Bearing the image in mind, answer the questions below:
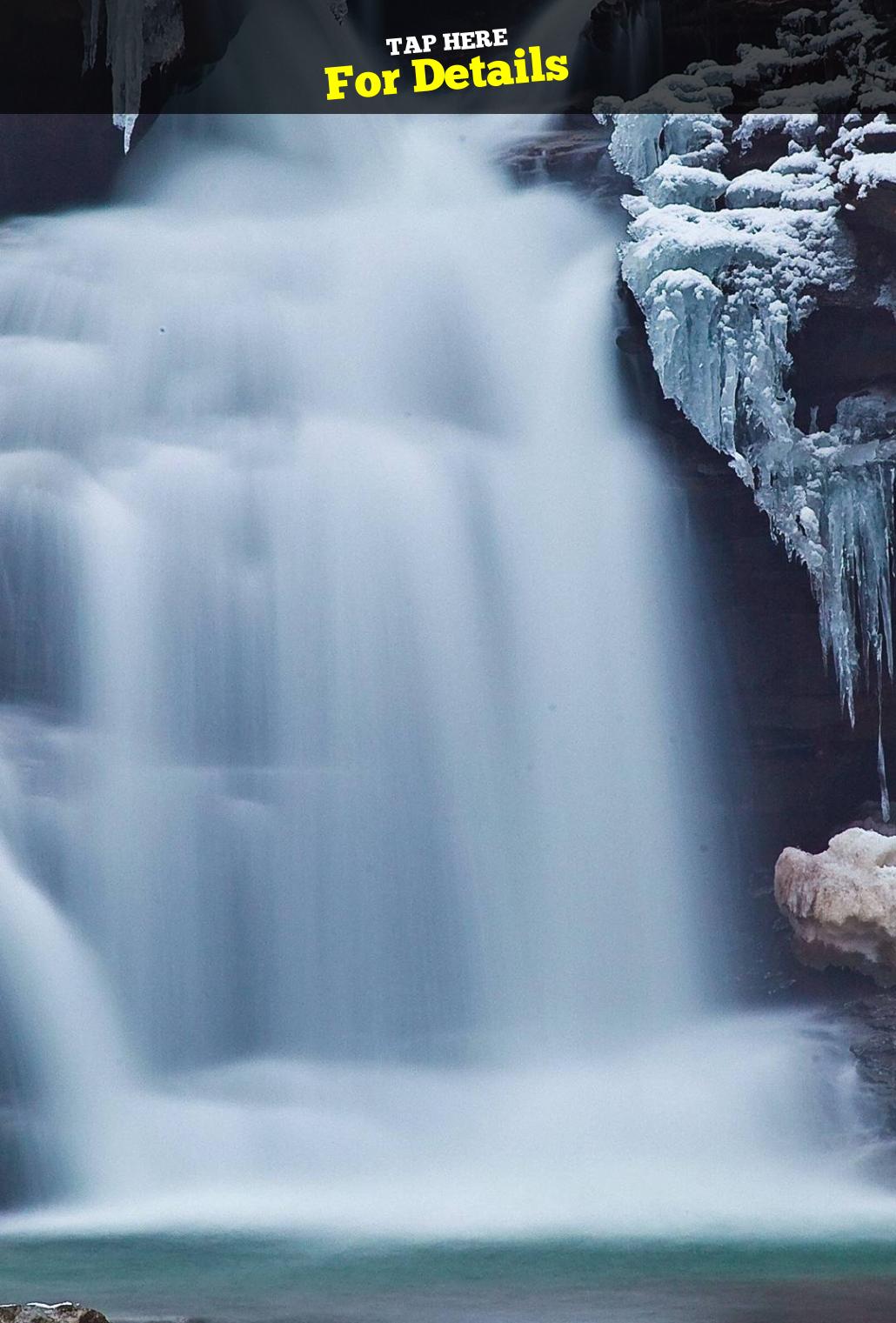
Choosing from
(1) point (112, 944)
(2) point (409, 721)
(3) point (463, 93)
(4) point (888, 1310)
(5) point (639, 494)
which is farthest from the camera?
(3) point (463, 93)

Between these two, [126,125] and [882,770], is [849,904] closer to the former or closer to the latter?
[882,770]

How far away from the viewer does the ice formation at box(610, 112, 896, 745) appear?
9555mm

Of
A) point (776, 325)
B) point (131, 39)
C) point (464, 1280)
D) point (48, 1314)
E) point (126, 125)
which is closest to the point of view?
point (48, 1314)

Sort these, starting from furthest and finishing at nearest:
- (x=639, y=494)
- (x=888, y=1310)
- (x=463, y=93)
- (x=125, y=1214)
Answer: (x=463, y=93) → (x=639, y=494) → (x=125, y=1214) → (x=888, y=1310)

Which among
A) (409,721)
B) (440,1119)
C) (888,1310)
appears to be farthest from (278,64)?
(888,1310)

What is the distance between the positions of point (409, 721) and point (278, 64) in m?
5.99

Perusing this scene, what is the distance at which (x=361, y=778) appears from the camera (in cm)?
943

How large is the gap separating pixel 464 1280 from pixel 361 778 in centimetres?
346

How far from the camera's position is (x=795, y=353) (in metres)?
9.89

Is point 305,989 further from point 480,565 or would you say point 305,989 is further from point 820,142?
point 820,142

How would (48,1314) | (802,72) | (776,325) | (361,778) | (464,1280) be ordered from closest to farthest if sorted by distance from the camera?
1. (48,1314)
2. (464,1280)
3. (361,778)
4. (776,325)
5. (802,72)

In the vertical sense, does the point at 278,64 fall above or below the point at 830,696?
above

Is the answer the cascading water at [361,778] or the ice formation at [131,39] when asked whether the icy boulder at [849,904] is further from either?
the ice formation at [131,39]

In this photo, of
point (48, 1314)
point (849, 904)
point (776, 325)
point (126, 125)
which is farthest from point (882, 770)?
point (126, 125)
